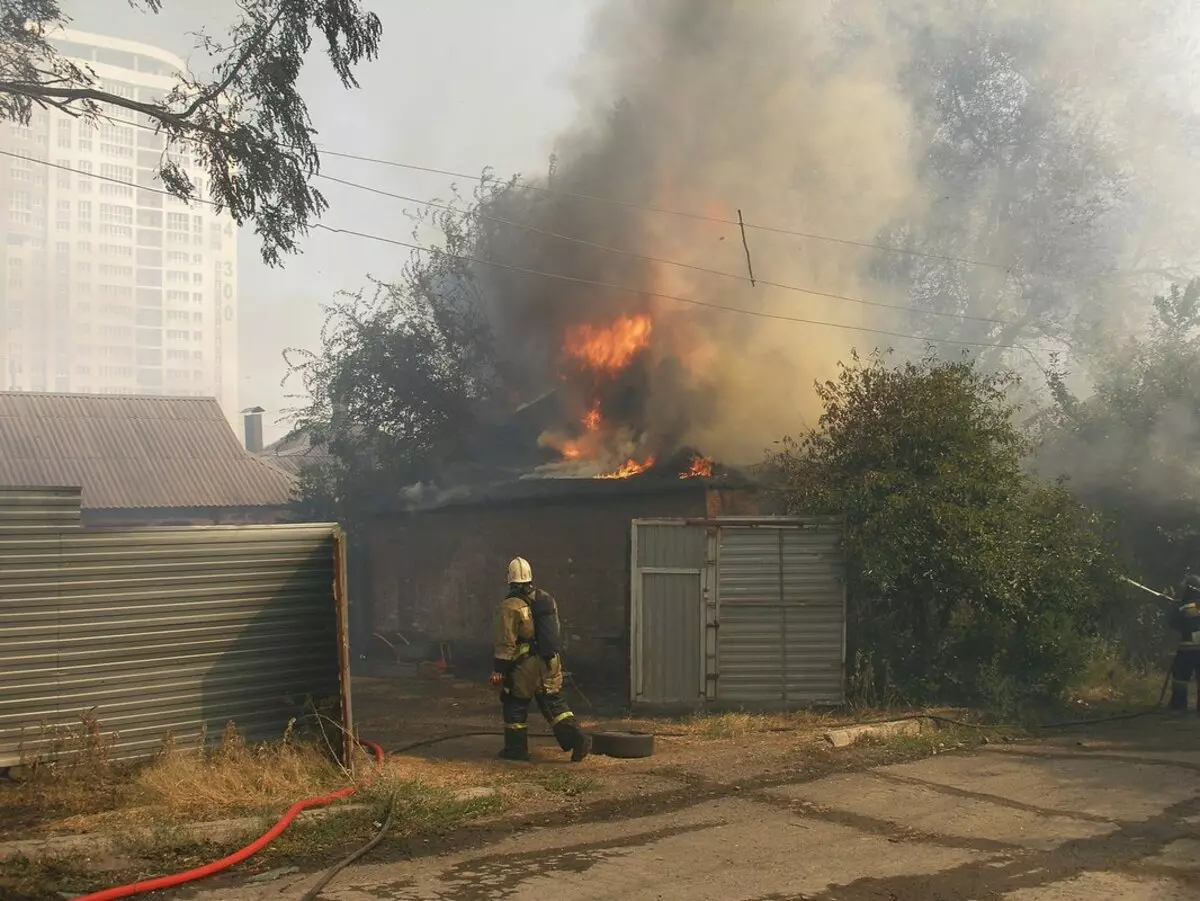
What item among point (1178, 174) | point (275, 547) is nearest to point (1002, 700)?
point (275, 547)

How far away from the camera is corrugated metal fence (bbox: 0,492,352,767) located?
A: 7.21 metres

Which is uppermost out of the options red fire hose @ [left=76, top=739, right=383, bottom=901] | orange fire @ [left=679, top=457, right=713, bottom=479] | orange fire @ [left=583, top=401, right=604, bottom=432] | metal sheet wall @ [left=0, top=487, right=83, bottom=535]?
orange fire @ [left=583, top=401, right=604, bottom=432]

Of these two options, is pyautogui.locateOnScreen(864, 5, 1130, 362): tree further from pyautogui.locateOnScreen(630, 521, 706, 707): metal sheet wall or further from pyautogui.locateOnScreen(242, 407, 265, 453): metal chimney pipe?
pyautogui.locateOnScreen(242, 407, 265, 453): metal chimney pipe

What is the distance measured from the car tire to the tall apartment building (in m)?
80.7

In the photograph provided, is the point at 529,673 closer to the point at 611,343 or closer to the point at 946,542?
the point at 946,542

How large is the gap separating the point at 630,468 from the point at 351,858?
34.3 feet

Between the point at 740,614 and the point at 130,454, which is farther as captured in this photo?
the point at 130,454

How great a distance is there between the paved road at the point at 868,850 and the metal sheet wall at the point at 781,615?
2.75 meters

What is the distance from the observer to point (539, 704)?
8867mm

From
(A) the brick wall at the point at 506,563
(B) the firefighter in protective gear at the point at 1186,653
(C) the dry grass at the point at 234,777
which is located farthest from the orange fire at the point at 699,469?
(C) the dry grass at the point at 234,777

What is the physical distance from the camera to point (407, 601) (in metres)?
19.5

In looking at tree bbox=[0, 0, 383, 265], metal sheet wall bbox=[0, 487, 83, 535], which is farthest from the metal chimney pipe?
metal sheet wall bbox=[0, 487, 83, 535]

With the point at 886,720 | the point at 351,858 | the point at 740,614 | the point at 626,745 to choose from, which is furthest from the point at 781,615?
the point at 351,858

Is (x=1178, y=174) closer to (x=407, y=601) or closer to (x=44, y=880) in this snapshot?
(x=407, y=601)
